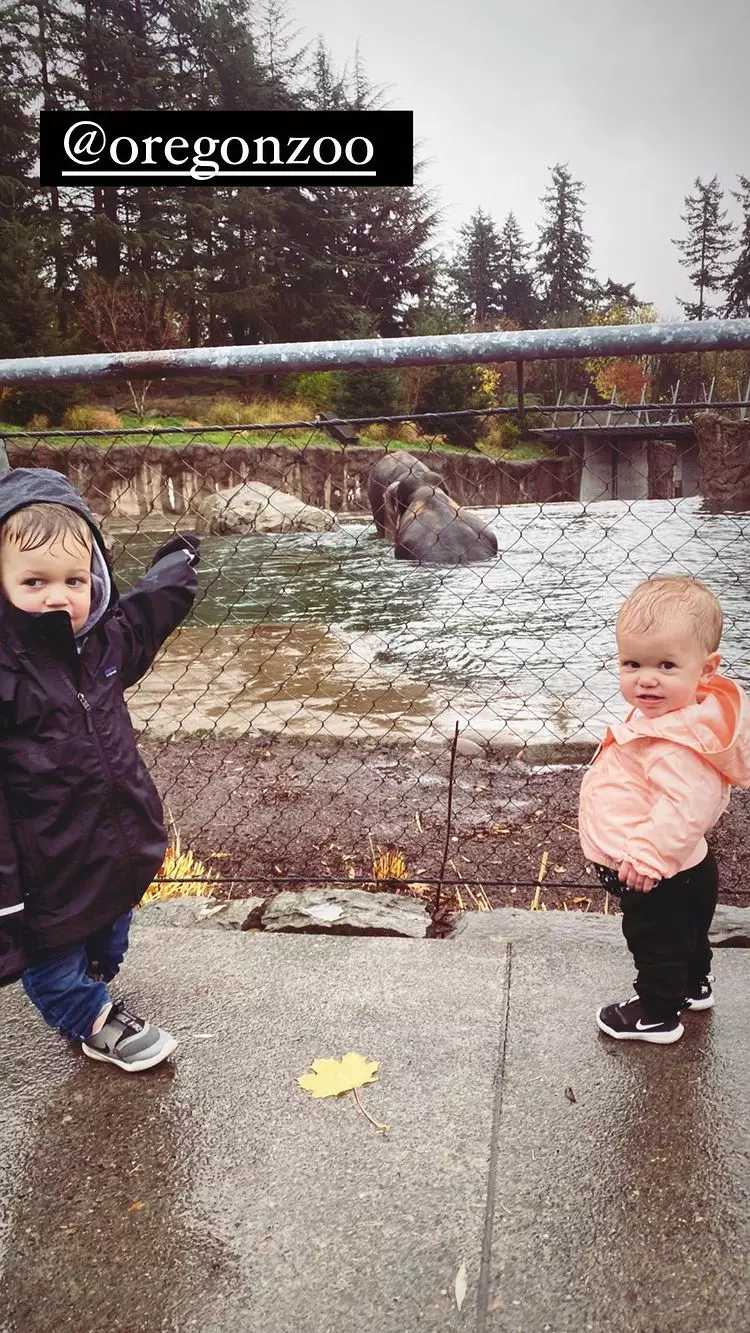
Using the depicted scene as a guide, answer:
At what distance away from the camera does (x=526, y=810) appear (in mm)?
4172

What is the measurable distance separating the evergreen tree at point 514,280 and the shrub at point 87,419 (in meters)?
41.9

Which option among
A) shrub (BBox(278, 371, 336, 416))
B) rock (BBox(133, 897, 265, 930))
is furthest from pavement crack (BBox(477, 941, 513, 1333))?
shrub (BBox(278, 371, 336, 416))

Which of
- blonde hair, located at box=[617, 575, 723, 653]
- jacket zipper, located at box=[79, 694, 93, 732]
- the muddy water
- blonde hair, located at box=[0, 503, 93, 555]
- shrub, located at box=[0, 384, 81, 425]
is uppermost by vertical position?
shrub, located at box=[0, 384, 81, 425]

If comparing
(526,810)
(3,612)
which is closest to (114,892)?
(3,612)

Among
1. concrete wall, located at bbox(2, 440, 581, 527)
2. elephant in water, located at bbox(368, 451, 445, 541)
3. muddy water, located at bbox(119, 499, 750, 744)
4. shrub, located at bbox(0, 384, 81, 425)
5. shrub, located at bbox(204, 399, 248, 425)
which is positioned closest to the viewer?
muddy water, located at bbox(119, 499, 750, 744)

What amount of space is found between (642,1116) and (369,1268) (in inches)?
23.0

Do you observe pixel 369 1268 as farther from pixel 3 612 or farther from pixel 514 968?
pixel 3 612

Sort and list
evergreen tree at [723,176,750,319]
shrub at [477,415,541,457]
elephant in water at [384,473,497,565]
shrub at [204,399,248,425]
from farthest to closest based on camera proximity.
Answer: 1. evergreen tree at [723,176,750,319]
2. shrub at [477,415,541,457]
3. shrub at [204,399,248,425]
4. elephant in water at [384,473,497,565]

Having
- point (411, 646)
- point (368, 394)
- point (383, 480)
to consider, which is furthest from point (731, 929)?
point (368, 394)

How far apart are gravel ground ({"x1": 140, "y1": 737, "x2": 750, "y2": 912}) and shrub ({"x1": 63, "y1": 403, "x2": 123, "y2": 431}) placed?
71.8 feet

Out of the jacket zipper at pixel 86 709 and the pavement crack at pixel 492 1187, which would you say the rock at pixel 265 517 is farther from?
the pavement crack at pixel 492 1187

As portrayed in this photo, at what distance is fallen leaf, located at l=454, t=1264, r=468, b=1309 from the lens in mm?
1178

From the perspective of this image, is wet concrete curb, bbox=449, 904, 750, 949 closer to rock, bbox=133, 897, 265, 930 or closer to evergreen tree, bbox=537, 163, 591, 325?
rock, bbox=133, 897, 265, 930

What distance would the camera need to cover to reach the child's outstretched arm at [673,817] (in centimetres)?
156
